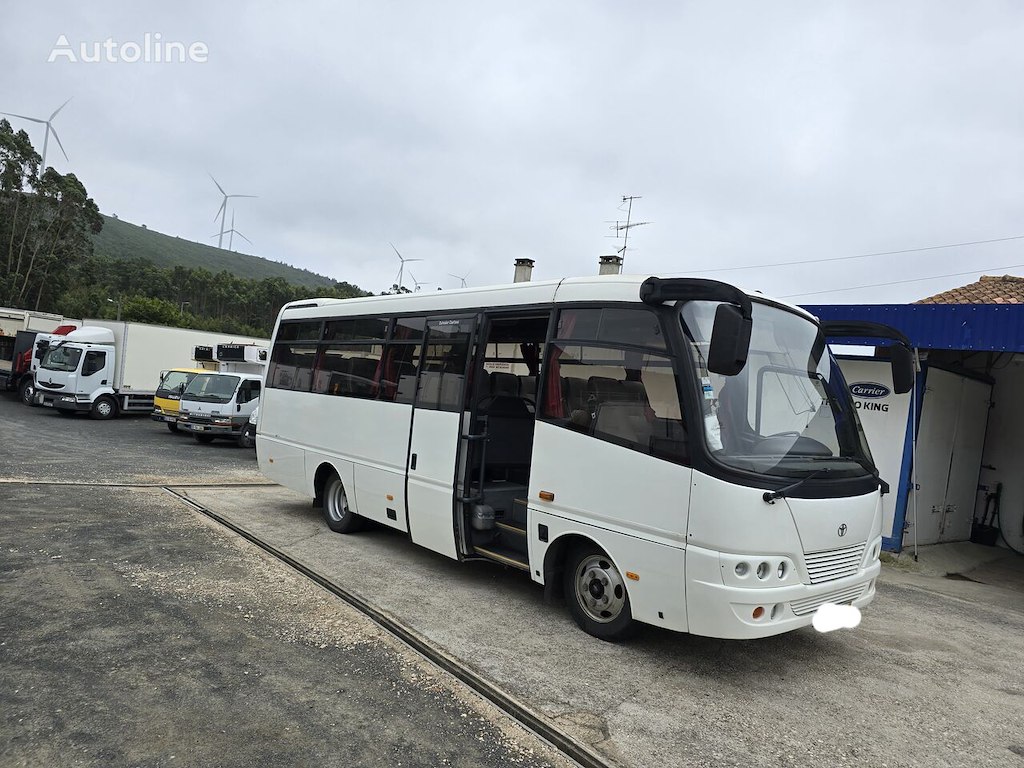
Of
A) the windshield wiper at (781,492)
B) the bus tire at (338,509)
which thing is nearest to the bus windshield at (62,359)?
the bus tire at (338,509)

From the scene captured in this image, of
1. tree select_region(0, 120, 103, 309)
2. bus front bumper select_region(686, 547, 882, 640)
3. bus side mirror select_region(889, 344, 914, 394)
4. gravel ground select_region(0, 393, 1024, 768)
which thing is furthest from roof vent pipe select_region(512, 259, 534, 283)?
tree select_region(0, 120, 103, 309)

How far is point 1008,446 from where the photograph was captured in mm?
11469

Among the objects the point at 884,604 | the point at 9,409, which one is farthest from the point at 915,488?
the point at 9,409

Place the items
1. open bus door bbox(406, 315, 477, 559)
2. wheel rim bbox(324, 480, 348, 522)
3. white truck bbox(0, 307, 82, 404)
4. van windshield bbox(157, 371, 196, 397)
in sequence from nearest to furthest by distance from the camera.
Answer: open bus door bbox(406, 315, 477, 559), wheel rim bbox(324, 480, 348, 522), van windshield bbox(157, 371, 196, 397), white truck bbox(0, 307, 82, 404)

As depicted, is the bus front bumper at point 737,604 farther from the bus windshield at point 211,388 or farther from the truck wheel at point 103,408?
the truck wheel at point 103,408

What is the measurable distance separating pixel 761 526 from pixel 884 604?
3.88 meters

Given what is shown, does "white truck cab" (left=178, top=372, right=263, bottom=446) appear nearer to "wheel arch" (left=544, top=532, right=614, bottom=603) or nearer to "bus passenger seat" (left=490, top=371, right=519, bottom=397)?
"bus passenger seat" (left=490, top=371, right=519, bottom=397)

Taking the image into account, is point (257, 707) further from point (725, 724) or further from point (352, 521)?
point (352, 521)

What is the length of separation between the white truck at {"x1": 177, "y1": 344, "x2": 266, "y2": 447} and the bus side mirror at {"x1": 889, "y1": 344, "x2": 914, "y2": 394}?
15.5 metres

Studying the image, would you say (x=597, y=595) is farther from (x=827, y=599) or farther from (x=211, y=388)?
(x=211, y=388)

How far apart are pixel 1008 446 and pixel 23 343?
30.9m

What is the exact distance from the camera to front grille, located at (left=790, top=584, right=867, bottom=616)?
4.62 metres

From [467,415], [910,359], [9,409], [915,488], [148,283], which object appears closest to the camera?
[910,359]

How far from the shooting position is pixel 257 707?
3.94 m
